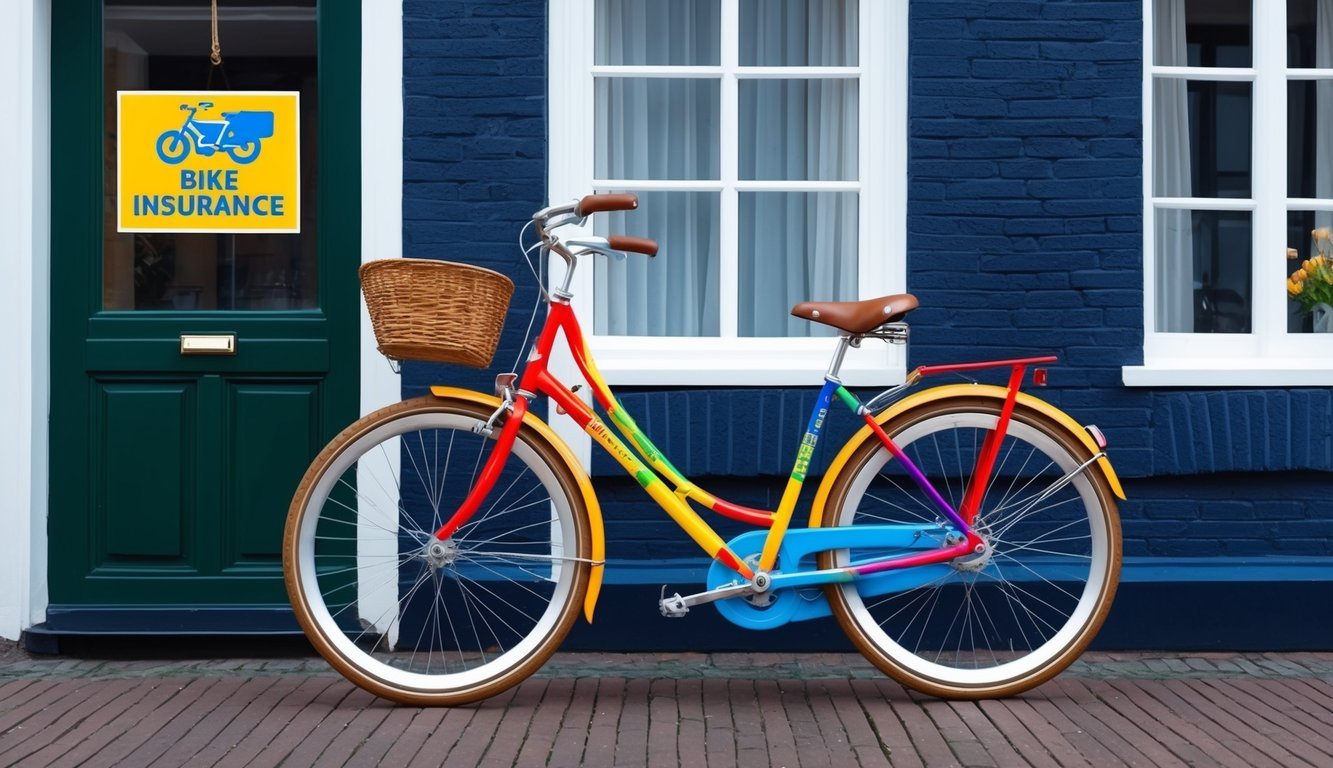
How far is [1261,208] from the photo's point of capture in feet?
17.9

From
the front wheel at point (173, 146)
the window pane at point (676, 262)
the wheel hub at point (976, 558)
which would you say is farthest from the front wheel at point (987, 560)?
the front wheel at point (173, 146)

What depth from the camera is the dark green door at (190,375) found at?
530 centimetres

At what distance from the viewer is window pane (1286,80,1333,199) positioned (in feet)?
18.1

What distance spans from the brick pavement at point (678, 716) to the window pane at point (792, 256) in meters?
1.27

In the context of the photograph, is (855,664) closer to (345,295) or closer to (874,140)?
(874,140)

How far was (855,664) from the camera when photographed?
5.04 m

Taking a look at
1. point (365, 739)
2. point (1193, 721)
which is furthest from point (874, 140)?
point (365, 739)

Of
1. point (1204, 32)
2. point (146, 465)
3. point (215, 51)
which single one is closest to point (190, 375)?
point (146, 465)

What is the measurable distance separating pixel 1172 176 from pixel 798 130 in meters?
1.41

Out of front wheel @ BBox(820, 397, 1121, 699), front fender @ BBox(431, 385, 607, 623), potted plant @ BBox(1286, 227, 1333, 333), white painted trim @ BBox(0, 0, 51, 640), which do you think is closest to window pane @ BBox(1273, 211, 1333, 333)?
potted plant @ BBox(1286, 227, 1333, 333)

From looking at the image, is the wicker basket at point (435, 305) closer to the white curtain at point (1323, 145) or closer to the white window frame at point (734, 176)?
the white window frame at point (734, 176)

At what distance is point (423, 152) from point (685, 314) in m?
1.13

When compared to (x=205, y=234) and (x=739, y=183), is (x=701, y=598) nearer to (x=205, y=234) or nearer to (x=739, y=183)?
(x=739, y=183)

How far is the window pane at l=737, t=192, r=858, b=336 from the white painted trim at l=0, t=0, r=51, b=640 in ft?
8.33
